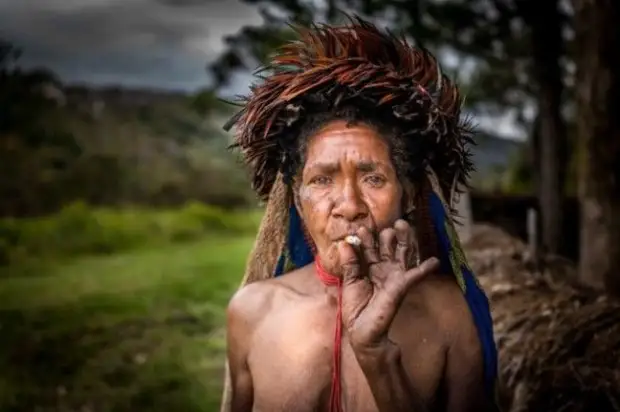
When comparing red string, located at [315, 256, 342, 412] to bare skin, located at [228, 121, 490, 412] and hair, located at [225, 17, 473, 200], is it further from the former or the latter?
hair, located at [225, 17, 473, 200]

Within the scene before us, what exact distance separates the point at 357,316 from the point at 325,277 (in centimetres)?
17

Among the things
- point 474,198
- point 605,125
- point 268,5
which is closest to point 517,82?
point 474,198

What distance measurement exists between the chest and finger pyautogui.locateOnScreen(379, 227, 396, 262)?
0.15m

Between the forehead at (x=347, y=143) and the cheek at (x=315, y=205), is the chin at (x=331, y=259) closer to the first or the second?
the cheek at (x=315, y=205)

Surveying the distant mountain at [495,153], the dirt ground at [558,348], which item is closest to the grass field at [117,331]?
the dirt ground at [558,348]

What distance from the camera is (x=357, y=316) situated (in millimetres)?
1276

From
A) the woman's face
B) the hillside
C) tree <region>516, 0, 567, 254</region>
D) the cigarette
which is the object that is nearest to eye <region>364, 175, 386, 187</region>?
the woman's face

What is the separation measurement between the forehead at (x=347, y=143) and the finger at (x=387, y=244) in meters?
0.15

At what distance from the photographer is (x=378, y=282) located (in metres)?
1.29

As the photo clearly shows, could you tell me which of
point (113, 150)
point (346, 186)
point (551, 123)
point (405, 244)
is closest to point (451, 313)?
point (405, 244)

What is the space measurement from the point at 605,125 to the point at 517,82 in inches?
90.1

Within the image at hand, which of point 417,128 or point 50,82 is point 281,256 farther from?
point 50,82

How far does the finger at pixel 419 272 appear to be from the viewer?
126 cm

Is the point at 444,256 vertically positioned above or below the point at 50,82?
below
